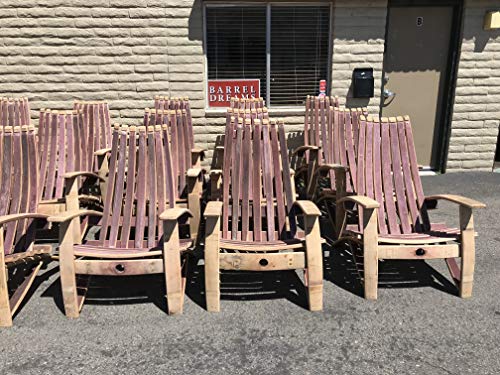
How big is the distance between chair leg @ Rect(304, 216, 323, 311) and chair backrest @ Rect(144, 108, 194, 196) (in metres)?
1.97

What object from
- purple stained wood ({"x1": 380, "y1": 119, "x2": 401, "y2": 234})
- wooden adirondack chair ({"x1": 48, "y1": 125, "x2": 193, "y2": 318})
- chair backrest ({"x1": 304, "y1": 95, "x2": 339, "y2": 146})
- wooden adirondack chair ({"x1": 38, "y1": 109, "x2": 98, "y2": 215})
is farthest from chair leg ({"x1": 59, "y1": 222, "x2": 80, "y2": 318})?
chair backrest ({"x1": 304, "y1": 95, "x2": 339, "y2": 146})

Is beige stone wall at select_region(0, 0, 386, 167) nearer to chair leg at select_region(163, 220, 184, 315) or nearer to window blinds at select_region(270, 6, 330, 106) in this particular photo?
window blinds at select_region(270, 6, 330, 106)

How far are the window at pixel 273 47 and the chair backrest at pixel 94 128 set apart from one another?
1.85 m

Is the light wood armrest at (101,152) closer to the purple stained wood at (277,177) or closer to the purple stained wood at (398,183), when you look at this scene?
the purple stained wood at (277,177)

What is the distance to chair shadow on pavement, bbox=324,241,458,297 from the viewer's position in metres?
3.68

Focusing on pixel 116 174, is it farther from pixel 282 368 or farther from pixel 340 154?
pixel 340 154

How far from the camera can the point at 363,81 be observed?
22.0 feet

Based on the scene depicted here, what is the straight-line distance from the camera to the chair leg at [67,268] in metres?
3.14

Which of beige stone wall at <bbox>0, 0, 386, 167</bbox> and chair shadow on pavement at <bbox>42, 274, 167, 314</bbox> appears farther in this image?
beige stone wall at <bbox>0, 0, 386, 167</bbox>

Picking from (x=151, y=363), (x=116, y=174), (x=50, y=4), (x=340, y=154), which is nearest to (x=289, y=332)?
(x=151, y=363)

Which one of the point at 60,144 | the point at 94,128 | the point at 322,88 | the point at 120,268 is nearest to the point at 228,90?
the point at 322,88

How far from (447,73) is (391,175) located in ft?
12.3

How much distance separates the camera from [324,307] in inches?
133

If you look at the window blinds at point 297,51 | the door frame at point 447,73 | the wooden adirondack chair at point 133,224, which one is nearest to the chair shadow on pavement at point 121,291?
the wooden adirondack chair at point 133,224
